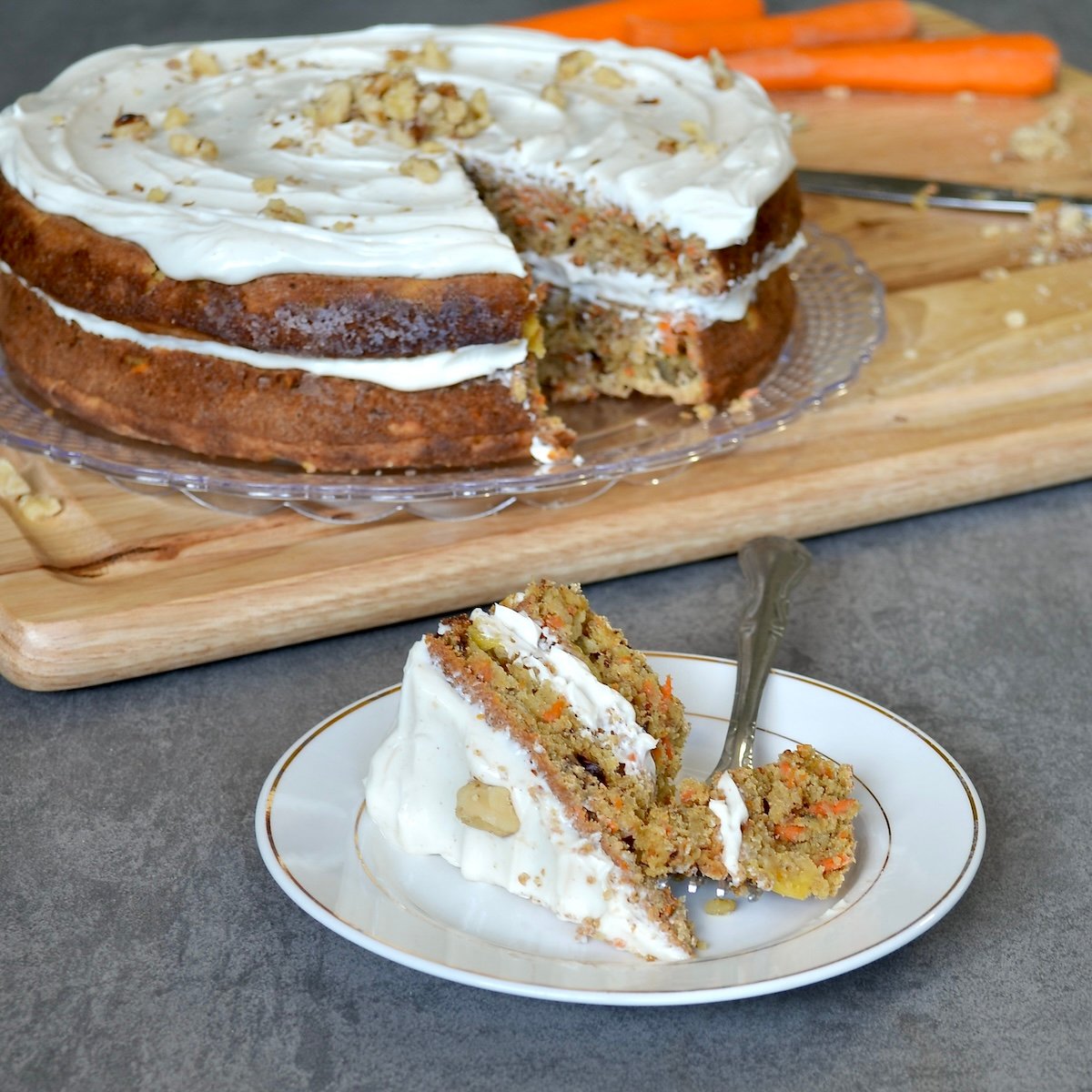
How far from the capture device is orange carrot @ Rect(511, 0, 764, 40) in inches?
222

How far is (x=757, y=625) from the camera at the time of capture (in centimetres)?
265

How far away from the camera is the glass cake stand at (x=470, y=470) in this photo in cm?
310

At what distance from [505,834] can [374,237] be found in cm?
148

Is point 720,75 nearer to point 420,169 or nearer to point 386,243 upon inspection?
point 420,169

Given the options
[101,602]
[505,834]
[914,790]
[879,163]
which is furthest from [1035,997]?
[879,163]

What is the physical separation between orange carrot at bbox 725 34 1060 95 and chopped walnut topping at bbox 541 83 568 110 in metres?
1.75

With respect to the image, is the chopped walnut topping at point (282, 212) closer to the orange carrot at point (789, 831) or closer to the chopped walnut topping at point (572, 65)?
the chopped walnut topping at point (572, 65)

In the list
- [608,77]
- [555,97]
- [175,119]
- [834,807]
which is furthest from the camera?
[608,77]

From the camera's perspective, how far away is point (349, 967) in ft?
7.12

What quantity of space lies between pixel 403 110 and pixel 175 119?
1.82 feet

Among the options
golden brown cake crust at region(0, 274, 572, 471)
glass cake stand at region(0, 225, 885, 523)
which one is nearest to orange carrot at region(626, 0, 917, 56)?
glass cake stand at region(0, 225, 885, 523)

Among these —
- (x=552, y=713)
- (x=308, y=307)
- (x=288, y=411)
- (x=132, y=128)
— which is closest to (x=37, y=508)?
(x=288, y=411)

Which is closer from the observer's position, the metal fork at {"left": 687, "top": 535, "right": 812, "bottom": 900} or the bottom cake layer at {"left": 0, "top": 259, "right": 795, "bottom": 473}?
the metal fork at {"left": 687, "top": 535, "right": 812, "bottom": 900}

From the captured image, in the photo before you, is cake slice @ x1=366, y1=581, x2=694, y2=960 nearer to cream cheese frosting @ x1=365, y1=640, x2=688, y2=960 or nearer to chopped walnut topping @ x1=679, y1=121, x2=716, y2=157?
cream cheese frosting @ x1=365, y1=640, x2=688, y2=960
